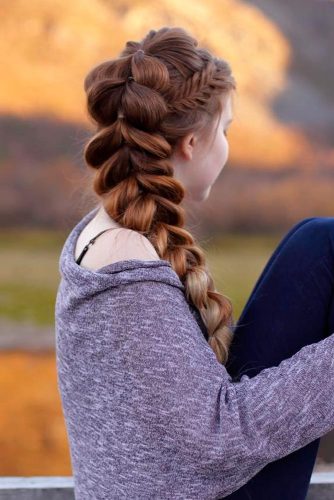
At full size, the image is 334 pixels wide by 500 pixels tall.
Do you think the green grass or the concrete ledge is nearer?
the concrete ledge

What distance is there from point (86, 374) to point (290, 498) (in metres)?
0.38

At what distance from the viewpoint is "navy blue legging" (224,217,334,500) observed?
1064 mm

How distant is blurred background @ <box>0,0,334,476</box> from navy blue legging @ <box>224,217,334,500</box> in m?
→ 1.06

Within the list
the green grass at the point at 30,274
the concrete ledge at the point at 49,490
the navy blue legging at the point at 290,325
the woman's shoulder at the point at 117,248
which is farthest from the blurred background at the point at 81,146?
the woman's shoulder at the point at 117,248

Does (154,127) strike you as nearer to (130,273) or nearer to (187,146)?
(187,146)

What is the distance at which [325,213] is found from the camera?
2.37m

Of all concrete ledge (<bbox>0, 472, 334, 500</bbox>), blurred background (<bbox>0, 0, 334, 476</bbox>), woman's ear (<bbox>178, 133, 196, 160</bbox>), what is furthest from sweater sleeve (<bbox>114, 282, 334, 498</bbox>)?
blurred background (<bbox>0, 0, 334, 476</bbox>)

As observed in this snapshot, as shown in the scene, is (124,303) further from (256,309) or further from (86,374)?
(256,309)

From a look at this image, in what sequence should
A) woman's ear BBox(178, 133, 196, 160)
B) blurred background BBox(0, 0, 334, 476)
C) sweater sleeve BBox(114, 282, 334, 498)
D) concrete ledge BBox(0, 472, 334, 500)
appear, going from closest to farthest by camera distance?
1. sweater sleeve BBox(114, 282, 334, 498)
2. woman's ear BBox(178, 133, 196, 160)
3. concrete ledge BBox(0, 472, 334, 500)
4. blurred background BBox(0, 0, 334, 476)

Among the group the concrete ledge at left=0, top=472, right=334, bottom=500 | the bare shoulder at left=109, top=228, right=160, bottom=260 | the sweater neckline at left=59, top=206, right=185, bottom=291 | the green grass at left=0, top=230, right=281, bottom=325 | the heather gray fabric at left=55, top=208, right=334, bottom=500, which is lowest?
the concrete ledge at left=0, top=472, right=334, bottom=500

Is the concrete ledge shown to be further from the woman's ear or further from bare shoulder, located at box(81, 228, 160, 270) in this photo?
the woman's ear

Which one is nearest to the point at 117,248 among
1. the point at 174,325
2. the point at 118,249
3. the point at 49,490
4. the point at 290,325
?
the point at 118,249

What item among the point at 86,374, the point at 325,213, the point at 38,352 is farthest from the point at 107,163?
the point at 325,213

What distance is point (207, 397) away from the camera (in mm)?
912
